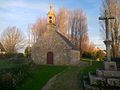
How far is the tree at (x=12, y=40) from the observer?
56.9 metres

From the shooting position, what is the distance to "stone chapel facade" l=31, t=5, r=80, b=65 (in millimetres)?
35875

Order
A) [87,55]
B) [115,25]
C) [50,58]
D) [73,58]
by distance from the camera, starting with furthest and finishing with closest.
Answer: [87,55] → [50,58] → [73,58] → [115,25]

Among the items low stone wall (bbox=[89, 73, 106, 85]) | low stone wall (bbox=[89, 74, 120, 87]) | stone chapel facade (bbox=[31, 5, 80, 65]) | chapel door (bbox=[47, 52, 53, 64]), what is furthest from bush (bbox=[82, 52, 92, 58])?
low stone wall (bbox=[89, 74, 120, 87])

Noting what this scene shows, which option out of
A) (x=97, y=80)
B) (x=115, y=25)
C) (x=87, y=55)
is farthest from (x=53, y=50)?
(x=97, y=80)

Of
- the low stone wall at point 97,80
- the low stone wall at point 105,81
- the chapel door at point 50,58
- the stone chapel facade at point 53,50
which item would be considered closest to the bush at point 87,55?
the stone chapel facade at point 53,50

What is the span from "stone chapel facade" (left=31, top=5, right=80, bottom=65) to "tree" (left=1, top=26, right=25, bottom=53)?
2085cm

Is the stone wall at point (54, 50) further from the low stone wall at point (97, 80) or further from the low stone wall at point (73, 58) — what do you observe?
the low stone wall at point (97, 80)

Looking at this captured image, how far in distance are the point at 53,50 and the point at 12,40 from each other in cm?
2406

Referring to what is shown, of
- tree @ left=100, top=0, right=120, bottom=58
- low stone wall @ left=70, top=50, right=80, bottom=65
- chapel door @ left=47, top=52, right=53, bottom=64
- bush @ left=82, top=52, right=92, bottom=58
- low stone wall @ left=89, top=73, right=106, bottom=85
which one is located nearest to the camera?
low stone wall @ left=89, top=73, right=106, bottom=85

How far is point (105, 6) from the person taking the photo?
110 feet

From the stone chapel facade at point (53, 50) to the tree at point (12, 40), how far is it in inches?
821

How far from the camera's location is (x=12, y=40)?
57.8m

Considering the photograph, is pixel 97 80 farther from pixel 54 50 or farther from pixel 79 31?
pixel 79 31

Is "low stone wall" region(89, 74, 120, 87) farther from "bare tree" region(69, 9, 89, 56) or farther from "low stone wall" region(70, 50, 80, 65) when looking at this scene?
"bare tree" region(69, 9, 89, 56)
